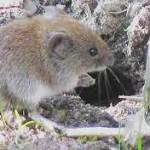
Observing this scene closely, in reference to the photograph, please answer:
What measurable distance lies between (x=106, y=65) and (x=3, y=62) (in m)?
0.91

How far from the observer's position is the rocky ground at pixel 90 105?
14.4ft

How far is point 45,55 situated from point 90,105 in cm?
84

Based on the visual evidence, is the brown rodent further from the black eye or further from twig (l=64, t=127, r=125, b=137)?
twig (l=64, t=127, r=125, b=137)

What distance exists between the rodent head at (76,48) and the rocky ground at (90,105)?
1.25ft

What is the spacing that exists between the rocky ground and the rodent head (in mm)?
380

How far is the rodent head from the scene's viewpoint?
4797 millimetres

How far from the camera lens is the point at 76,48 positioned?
4.90 metres

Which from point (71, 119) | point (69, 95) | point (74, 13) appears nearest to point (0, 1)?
point (74, 13)

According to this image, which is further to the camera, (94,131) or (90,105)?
(90,105)

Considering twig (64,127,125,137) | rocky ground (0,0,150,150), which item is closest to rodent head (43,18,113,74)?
rocky ground (0,0,150,150)

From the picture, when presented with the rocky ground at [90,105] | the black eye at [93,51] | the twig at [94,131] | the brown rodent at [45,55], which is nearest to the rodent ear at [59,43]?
the brown rodent at [45,55]

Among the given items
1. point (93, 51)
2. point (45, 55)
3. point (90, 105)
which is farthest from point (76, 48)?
point (90, 105)

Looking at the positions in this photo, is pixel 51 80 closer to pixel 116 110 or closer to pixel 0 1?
pixel 116 110

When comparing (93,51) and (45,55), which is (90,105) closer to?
(93,51)
